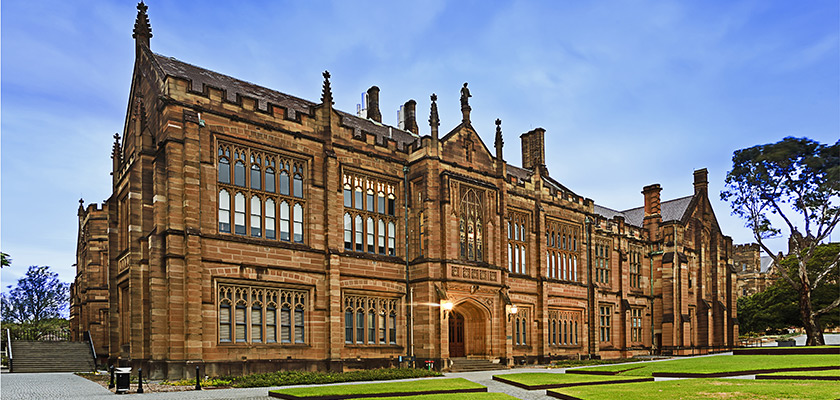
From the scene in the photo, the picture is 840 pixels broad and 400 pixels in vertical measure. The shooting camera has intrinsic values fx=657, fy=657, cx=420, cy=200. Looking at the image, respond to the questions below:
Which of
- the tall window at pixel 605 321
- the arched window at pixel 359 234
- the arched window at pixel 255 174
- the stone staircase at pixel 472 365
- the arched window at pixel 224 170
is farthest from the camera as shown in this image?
the tall window at pixel 605 321

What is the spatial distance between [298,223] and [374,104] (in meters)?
16.5

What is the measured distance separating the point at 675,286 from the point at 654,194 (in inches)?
335

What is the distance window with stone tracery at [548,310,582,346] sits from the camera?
136 ft

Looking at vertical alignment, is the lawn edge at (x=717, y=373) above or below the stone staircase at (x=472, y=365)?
above

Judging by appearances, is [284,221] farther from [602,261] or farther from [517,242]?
[602,261]

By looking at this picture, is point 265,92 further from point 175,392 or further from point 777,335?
point 777,335

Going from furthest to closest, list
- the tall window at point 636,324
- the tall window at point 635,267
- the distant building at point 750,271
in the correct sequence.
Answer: the distant building at point 750,271 → the tall window at point 635,267 → the tall window at point 636,324

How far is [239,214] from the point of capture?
27.7 meters

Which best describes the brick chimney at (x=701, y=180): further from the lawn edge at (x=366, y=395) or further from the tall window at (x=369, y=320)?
the lawn edge at (x=366, y=395)

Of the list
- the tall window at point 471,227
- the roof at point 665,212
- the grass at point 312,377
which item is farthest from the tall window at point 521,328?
the roof at point 665,212

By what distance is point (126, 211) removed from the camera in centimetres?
3092

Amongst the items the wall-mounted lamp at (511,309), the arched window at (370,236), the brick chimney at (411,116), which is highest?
the brick chimney at (411,116)

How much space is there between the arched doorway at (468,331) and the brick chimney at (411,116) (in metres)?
14.4

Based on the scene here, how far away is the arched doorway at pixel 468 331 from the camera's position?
35125 mm
